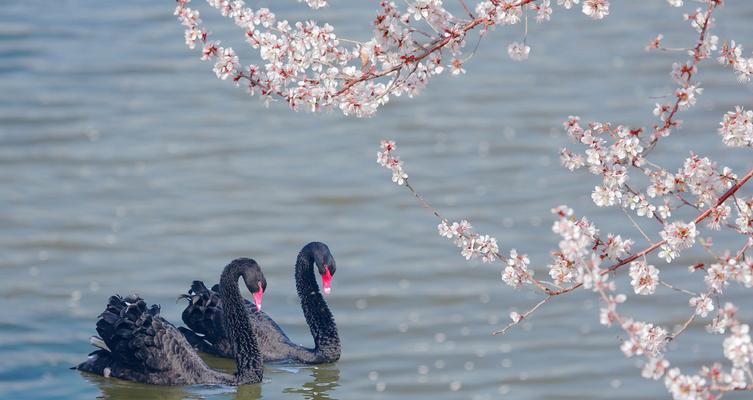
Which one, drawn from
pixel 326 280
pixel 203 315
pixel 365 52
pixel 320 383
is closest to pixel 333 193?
pixel 203 315

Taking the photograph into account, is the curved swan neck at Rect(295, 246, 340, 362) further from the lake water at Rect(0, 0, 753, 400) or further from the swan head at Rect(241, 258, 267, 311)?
the swan head at Rect(241, 258, 267, 311)

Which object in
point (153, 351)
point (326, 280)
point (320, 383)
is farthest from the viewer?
point (326, 280)

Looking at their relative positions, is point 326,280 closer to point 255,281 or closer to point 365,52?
point 255,281

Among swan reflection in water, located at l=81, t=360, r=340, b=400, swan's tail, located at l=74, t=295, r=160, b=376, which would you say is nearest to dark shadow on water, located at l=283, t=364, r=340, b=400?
swan reflection in water, located at l=81, t=360, r=340, b=400

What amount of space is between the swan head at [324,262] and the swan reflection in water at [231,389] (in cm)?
60

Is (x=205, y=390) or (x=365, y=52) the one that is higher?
(x=365, y=52)

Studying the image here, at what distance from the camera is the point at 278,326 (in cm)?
1009

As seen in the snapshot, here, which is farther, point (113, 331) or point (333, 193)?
point (333, 193)

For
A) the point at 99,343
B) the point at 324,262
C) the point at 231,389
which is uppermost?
the point at 324,262

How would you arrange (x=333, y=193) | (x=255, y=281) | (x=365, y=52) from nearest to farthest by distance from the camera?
(x=365, y=52) < (x=255, y=281) < (x=333, y=193)

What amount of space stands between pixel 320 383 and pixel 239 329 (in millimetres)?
679

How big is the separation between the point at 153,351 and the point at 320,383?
113 cm

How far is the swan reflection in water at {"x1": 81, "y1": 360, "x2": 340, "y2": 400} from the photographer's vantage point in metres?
8.96

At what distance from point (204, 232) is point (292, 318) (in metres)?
1.66
